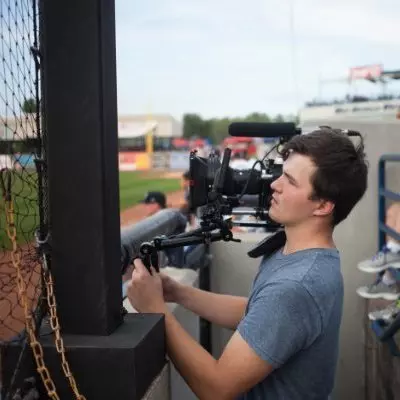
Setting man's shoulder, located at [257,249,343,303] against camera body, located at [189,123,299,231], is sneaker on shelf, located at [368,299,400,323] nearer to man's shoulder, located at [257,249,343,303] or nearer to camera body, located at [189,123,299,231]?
camera body, located at [189,123,299,231]

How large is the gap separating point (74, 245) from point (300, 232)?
680 mm

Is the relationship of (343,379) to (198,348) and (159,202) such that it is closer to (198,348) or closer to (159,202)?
(198,348)

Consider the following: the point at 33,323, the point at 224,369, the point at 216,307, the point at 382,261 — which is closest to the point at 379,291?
the point at 382,261

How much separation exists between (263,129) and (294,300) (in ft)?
2.55

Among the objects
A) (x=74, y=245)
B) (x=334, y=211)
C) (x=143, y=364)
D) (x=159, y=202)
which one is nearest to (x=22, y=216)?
(x=74, y=245)

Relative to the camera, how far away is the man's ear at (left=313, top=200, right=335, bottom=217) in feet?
5.42

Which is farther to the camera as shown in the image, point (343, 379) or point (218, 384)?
point (343, 379)

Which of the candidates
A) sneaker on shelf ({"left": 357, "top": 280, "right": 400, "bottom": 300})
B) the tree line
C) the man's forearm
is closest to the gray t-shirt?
the man's forearm

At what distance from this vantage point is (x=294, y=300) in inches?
57.3

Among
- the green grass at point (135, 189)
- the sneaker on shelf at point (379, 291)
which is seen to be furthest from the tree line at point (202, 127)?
the sneaker on shelf at point (379, 291)

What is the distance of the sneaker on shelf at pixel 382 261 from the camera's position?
3.68 metres

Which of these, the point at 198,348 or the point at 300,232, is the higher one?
the point at 300,232

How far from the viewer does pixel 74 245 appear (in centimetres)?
149

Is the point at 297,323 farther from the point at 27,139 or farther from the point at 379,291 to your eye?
the point at 379,291
